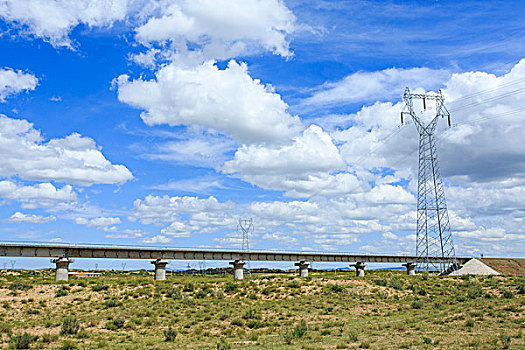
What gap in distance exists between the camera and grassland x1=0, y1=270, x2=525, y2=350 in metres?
27.0

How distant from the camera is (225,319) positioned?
37.8 metres

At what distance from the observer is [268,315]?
40.1 meters

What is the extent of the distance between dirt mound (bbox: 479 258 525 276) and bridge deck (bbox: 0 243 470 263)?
782cm

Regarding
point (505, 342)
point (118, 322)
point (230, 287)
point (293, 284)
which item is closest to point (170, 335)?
point (118, 322)

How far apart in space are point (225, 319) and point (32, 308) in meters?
19.9

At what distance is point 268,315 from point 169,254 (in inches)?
1664

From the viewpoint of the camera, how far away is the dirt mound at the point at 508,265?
87.7 meters

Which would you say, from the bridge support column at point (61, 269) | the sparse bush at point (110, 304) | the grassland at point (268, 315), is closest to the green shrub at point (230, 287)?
the grassland at point (268, 315)

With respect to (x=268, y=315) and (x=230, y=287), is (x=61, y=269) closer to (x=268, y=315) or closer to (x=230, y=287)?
(x=230, y=287)

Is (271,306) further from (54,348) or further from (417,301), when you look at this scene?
(54,348)

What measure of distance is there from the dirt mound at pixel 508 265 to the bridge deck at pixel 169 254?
782 cm

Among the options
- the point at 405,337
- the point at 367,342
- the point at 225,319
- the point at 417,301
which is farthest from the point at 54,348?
the point at 417,301

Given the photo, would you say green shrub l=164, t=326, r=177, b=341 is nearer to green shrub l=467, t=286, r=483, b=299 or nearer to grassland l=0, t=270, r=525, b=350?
grassland l=0, t=270, r=525, b=350

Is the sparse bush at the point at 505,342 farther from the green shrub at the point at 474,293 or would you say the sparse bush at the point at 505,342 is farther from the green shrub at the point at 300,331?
the green shrub at the point at 474,293
